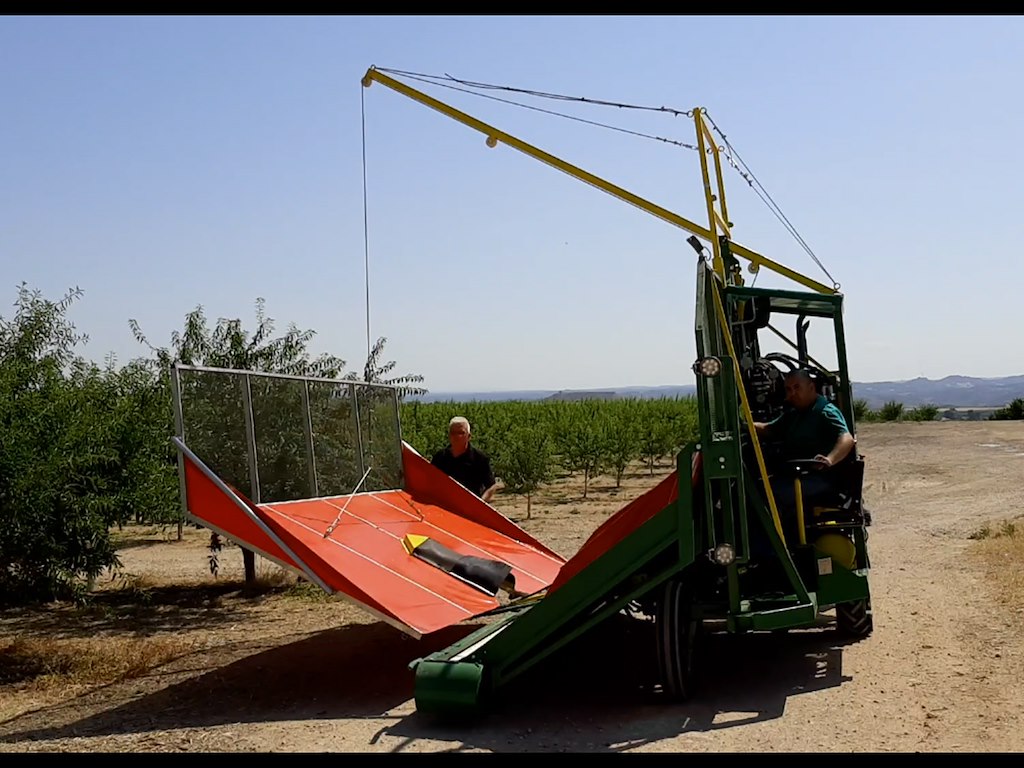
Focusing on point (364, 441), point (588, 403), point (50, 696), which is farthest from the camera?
point (588, 403)

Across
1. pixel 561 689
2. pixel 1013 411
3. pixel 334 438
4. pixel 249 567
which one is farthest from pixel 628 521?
pixel 1013 411

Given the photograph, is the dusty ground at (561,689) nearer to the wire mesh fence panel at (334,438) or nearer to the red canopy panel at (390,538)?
the red canopy panel at (390,538)

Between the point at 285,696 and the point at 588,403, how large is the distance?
35041 millimetres

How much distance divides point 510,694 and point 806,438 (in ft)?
8.94

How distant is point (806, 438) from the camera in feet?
26.1

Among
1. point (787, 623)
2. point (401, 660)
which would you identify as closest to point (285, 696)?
point (401, 660)

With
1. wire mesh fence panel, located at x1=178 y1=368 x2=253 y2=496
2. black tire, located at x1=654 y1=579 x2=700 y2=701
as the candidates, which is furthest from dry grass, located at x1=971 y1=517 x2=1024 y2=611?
wire mesh fence panel, located at x1=178 y1=368 x2=253 y2=496

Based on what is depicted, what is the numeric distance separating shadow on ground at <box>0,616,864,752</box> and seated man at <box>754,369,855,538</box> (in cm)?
121

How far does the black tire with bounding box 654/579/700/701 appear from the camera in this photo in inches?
282

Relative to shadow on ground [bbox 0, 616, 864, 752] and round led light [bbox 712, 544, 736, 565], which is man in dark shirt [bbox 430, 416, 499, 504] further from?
round led light [bbox 712, 544, 736, 565]

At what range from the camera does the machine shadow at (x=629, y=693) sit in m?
6.65

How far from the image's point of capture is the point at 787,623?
7199mm

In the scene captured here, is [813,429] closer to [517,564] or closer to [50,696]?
[517,564]

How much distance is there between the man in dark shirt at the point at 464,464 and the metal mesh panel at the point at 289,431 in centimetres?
60
